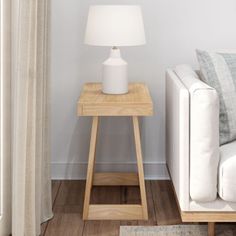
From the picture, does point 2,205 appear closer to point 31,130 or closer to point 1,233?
point 1,233

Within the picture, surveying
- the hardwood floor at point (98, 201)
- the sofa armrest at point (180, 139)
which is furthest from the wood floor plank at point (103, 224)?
the sofa armrest at point (180, 139)

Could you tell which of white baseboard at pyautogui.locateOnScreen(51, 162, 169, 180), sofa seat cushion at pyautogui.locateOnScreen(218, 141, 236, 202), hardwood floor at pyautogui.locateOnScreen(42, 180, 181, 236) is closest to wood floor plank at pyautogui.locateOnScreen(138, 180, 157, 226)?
hardwood floor at pyautogui.locateOnScreen(42, 180, 181, 236)

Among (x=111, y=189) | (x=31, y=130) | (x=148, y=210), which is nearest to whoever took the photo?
(x=31, y=130)

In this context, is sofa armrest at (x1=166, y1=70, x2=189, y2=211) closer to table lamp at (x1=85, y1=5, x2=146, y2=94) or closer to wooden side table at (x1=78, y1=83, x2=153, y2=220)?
wooden side table at (x1=78, y1=83, x2=153, y2=220)

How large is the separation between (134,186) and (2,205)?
1.07m

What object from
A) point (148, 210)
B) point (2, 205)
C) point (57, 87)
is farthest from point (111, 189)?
point (2, 205)

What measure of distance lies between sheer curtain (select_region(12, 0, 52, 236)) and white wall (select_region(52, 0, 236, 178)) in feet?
2.35

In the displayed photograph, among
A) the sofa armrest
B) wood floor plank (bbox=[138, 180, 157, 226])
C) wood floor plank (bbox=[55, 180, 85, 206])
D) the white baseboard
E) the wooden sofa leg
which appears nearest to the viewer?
the sofa armrest

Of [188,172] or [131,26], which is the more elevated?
[131,26]

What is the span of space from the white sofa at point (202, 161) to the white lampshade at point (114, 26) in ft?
1.48

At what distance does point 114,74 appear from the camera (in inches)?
114

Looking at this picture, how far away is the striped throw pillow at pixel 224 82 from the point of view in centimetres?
254

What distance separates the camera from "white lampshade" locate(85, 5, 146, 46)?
272cm

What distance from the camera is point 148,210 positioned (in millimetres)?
2936
